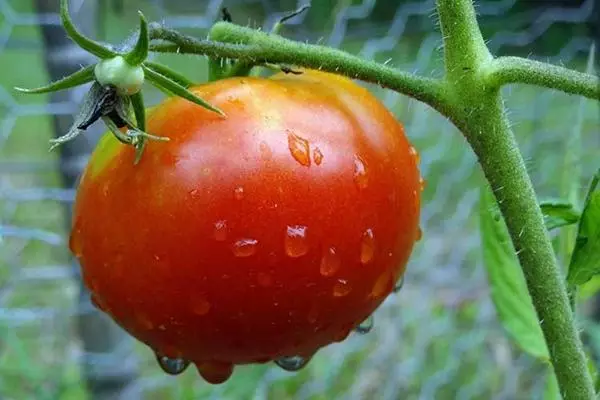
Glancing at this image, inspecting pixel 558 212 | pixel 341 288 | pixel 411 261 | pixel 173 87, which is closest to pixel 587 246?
pixel 558 212

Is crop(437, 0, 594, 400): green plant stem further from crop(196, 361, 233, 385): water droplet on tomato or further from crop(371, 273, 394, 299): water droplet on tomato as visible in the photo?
crop(196, 361, 233, 385): water droplet on tomato

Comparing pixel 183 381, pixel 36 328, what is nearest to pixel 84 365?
pixel 183 381

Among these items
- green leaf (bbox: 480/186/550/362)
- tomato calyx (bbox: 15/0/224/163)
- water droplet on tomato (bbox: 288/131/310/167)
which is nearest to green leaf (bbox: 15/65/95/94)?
tomato calyx (bbox: 15/0/224/163)

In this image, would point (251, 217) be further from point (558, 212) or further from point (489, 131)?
point (558, 212)

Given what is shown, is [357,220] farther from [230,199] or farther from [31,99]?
[31,99]

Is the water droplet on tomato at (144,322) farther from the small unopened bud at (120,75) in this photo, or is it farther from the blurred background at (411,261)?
the blurred background at (411,261)

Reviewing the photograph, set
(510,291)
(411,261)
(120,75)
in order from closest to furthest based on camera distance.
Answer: (120,75)
(510,291)
(411,261)
